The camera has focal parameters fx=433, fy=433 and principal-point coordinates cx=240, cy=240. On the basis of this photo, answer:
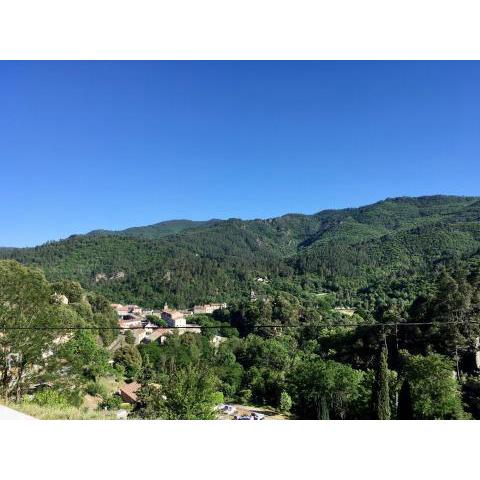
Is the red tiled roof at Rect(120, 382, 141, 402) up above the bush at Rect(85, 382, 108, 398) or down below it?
below

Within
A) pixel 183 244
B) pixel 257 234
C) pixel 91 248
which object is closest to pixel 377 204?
pixel 257 234

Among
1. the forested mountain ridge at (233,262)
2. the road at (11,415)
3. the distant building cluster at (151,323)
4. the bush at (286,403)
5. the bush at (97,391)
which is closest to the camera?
the road at (11,415)

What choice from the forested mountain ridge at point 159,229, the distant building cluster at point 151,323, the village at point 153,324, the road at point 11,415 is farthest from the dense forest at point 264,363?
the forested mountain ridge at point 159,229

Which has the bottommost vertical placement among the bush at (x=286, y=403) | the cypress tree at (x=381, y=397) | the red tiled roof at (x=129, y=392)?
the red tiled roof at (x=129, y=392)

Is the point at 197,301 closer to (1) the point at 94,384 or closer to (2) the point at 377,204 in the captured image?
(1) the point at 94,384

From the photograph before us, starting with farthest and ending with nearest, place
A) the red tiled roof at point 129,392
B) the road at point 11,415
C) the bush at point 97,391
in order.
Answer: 1. the red tiled roof at point 129,392
2. the bush at point 97,391
3. the road at point 11,415

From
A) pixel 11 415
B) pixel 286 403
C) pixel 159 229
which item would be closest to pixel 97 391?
pixel 286 403

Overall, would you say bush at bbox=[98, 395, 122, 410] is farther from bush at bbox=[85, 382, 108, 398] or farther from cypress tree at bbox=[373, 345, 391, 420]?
cypress tree at bbox=[373, 345, 391, 420]

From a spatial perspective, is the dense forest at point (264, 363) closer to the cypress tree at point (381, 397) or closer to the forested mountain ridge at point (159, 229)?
the cypress tree at point (381, 397)

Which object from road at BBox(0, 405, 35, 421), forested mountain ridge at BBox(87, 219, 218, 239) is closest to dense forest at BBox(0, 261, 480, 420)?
road at BBox(0, 405, 35, 421)
